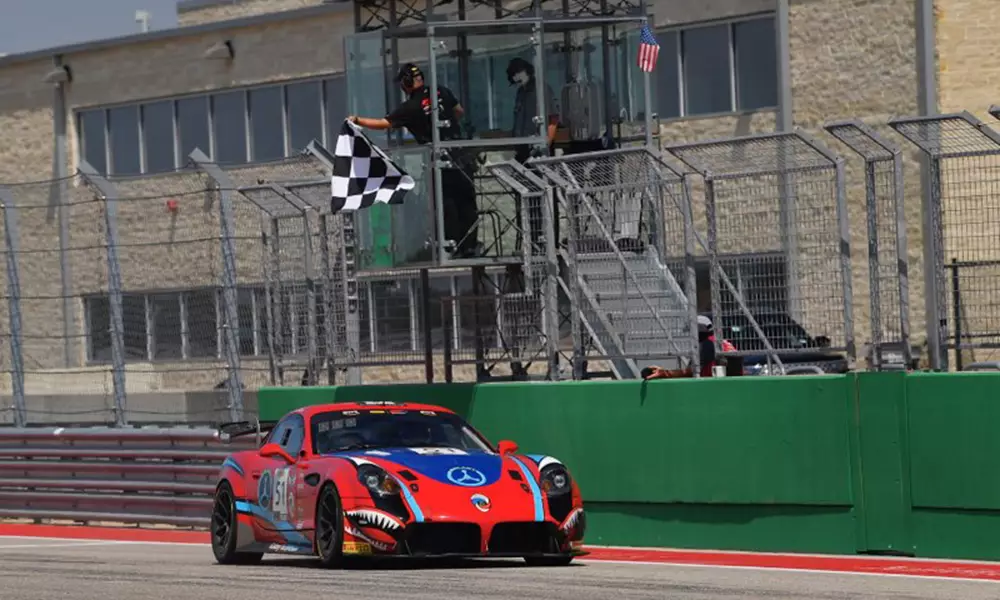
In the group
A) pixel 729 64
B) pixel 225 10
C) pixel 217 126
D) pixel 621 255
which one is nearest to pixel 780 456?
pixel 621 255

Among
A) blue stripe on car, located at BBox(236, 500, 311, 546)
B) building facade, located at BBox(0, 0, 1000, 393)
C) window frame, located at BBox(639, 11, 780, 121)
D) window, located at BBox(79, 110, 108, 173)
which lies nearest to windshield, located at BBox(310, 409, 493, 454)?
blue stripe on car, located at BBox(236, 500, 311, 546)

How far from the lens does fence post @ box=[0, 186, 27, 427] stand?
20078mm

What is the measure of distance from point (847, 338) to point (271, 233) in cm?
688

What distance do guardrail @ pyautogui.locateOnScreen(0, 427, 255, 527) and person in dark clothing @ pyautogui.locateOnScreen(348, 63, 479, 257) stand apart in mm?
2867

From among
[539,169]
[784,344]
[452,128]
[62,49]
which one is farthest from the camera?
[62,49]

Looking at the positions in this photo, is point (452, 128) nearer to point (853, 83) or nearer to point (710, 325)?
point (710, 325)

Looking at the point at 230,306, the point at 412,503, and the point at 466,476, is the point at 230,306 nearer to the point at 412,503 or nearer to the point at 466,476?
the point at 466,476

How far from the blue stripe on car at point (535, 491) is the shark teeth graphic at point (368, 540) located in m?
0.99

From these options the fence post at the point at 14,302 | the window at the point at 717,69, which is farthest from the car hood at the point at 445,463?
the window at the point at 717,69

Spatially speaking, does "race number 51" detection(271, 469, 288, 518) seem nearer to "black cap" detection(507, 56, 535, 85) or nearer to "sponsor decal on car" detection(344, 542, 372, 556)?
"sponsor decal on car" detection(344, 542, 372, 556)

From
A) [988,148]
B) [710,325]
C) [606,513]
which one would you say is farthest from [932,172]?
[606,513]

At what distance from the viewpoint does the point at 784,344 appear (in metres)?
14.7

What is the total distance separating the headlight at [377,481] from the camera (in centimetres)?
1296

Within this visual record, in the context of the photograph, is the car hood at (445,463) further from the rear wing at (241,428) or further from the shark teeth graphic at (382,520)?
the rear wing at (241,428)
